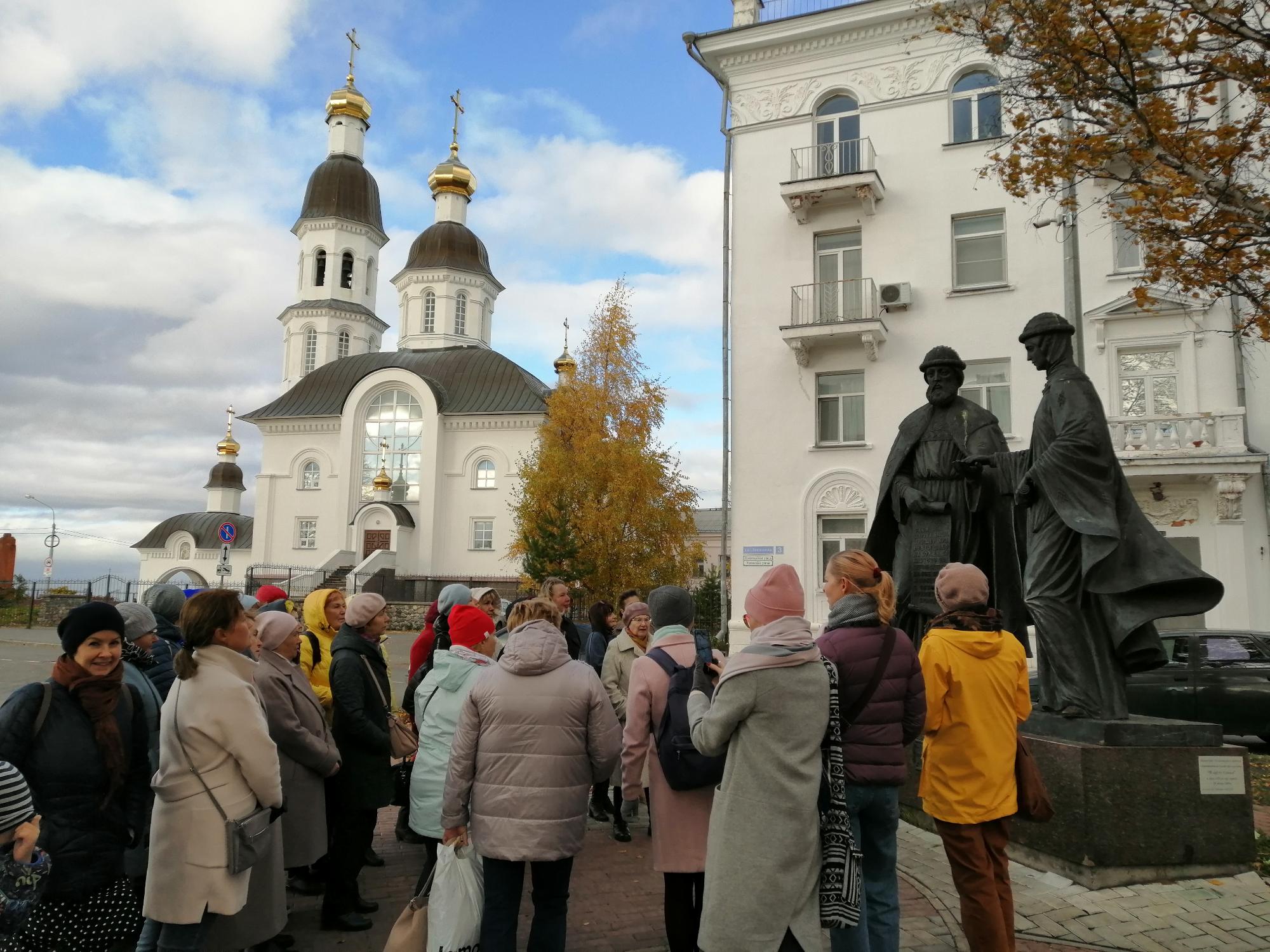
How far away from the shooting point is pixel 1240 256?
877 centimetres

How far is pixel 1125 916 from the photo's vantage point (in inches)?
183

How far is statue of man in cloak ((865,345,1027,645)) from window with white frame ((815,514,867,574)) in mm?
14523

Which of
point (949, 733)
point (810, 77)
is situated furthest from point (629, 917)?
point (810, 77)

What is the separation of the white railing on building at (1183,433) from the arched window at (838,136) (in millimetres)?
8320

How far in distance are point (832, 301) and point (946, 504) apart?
1600cm

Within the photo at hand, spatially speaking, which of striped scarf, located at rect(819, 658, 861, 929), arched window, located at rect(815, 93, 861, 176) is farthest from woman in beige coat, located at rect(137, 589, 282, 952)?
arched window, located at rect(815, 93, 861, 176)

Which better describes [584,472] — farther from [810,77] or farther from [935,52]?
[935,52]

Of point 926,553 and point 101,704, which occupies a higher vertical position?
point 926,553

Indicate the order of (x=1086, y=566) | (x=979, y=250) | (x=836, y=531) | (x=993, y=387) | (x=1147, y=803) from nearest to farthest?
(x=1147, y=803) → (x=1086, y=566) → (x=993, y=387) → (x=979, y=250) → (x=836, y=531)

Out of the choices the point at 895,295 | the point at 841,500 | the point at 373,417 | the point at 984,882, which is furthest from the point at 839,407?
the point at 373,417

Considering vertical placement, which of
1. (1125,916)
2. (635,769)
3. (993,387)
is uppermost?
(993,387)

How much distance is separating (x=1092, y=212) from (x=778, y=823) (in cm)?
1979

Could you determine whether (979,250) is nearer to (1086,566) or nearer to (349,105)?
(1086,566)

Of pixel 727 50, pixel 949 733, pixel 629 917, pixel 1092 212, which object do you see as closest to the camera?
pixel 949 733
